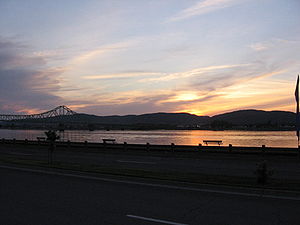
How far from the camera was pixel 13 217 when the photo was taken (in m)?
7.03

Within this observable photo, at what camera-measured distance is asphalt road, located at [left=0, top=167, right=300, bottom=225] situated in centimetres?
691

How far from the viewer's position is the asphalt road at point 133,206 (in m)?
6.91

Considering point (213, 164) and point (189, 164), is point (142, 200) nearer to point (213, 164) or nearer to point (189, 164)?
point (189, 164)

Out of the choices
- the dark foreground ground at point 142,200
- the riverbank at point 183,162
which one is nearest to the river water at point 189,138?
the riverbank at point 183,162

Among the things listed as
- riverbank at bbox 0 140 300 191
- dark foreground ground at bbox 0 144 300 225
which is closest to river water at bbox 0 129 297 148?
riverbank at bbox 0 140 300 191

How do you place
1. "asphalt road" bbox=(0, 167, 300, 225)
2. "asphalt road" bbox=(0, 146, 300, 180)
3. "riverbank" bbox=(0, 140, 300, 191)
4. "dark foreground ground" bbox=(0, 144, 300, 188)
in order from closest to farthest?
1. "asphalt road" bbox=(0, 167, 300, 225)
2. "dark foreground ground" bbox=(0, 144, 300, 188)
3. "riverbank" bbox=(0, 140, 300, 191)
4. "asphalt road" bbox=(0, 146, 300, 180)

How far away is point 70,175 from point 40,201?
5.21 m

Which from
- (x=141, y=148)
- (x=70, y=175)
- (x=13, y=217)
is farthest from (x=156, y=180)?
(x=141, y=148)

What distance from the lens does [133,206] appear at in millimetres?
8125

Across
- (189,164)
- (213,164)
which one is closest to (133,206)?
(189,164)

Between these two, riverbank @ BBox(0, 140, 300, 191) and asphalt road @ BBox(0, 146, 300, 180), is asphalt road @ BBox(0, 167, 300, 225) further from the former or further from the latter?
asphalt road @ BBox(0, 146, 300, 180)

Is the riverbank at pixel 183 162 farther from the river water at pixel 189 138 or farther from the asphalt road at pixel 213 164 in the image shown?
the river water at pixel 189 138

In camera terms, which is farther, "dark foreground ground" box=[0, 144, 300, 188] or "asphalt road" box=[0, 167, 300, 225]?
"dark foreground ground" box=[0, 144, 300, 188]

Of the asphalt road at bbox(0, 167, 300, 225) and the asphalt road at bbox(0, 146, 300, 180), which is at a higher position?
the asphalt road at bbox(0, 167, 300, 225)
